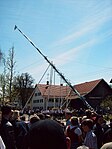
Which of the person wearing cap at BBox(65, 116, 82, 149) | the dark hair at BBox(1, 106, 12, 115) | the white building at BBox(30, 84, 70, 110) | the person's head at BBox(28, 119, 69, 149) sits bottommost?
the person wearing cap at BBox(65, 116, 82, 149)

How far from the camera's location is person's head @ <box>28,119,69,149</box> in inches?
72.4

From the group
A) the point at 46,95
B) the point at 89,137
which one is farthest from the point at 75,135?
the point at 46,95

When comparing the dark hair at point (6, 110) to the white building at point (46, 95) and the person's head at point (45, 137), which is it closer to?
the person's head at point (45, 137)

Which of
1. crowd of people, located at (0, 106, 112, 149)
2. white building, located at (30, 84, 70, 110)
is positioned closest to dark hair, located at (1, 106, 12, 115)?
crowd of people, located at (0, 106, 112, 149)

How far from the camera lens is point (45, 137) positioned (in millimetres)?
1837

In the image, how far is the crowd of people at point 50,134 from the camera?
1.86m

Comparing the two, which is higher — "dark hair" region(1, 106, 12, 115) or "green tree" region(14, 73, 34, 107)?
"green tree" region(14, 73, 34, 107)

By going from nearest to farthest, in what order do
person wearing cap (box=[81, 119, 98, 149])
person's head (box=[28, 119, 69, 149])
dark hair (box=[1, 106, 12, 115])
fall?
person's head (box=[28, 119, 69, 149]) < dark hair (box=[1, 106, 12, 115]) < person wearing cap (box=[81, 119, 98, 149])

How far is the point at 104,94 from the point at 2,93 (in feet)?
99.6

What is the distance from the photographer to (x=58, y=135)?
1882 millimetres

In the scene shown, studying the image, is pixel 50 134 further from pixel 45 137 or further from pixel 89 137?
pixel 89 137

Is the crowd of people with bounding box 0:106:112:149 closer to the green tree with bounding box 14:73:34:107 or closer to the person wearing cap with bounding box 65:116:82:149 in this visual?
the person wearing cap with bounding box 65:116:82:149

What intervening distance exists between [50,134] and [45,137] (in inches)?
1.4

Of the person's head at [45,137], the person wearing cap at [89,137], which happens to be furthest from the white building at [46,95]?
the person's head at [45,137]
